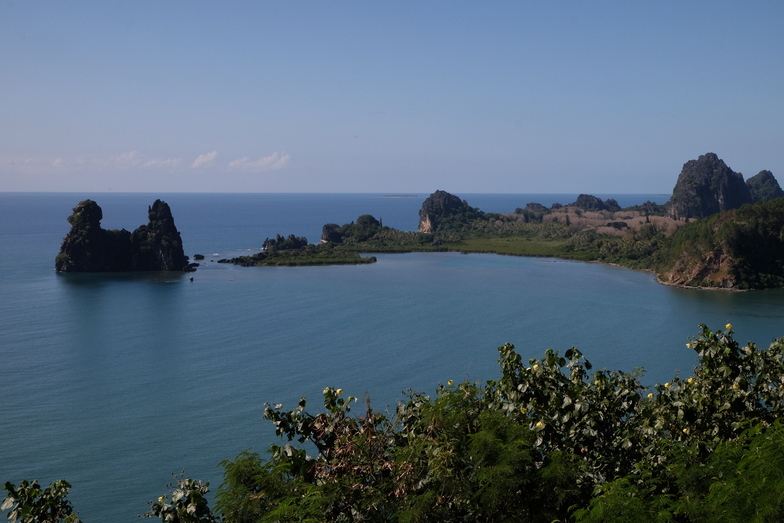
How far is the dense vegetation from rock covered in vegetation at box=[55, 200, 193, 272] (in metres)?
57.8

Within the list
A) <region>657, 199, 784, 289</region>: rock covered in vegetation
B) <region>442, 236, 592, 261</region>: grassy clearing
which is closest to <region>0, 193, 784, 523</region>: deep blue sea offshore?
<region>657, 199, 784, 289</region>: rock covered in vegetation

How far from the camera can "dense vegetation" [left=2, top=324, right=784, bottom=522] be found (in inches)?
253

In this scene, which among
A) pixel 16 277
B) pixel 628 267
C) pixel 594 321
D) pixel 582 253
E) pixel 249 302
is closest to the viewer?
pixel 594 321

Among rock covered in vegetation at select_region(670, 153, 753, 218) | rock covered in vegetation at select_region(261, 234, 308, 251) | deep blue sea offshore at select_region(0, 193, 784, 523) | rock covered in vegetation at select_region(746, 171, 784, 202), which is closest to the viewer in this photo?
deep blue sea offshore at select_region(0, 193, 784, 523)

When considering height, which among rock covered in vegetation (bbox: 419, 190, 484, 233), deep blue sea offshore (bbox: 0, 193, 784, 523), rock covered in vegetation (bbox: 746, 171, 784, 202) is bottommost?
deep blue sea offshore (bbox: 0, 193, 784, 523)

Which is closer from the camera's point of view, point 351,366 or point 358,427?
point 358,427

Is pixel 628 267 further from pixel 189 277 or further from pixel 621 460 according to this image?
pixel 621 460

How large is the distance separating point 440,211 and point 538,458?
105 metres

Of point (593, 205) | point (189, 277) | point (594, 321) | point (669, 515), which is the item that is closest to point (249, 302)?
point (189, 277)

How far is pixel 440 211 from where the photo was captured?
369ft

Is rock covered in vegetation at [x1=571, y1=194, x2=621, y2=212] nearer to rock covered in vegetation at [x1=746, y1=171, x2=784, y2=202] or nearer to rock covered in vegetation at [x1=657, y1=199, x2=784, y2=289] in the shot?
rock covered in vegetation at [x1=746, y1=171, x2=784, y2=202]

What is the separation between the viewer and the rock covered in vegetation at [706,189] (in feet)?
339

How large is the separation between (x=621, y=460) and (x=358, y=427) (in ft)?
9.85

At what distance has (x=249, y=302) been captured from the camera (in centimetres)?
4662
